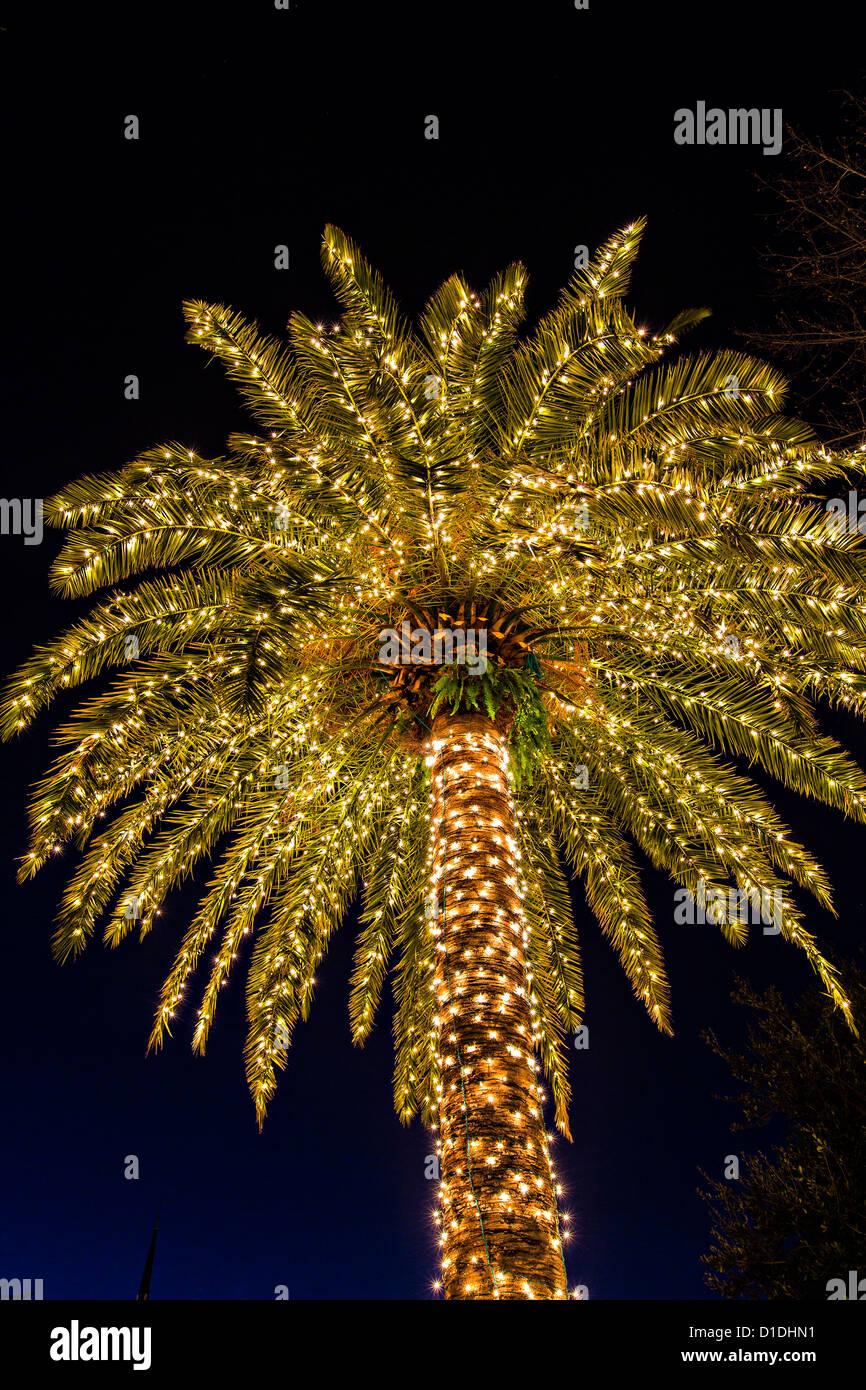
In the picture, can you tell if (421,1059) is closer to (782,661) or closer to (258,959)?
(258,959)

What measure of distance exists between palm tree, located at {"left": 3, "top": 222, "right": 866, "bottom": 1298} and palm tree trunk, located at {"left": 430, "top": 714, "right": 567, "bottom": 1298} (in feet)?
0.09

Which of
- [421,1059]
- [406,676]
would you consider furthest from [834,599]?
[421,1059]

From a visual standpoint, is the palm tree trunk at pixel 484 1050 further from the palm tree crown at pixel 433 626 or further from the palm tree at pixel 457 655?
the palm tree crown at pixel 433 626

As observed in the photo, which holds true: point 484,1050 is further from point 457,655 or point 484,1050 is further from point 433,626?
point 433,626

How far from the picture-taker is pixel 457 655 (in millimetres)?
6246

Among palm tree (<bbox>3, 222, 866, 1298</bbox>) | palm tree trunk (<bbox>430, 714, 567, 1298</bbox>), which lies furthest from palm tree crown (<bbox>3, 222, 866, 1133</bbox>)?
palm tree trunk (<bbox>430, 714, 567, 1298</bbox>)

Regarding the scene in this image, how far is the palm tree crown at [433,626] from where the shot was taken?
227 inches

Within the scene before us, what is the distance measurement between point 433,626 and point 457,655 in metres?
0.36

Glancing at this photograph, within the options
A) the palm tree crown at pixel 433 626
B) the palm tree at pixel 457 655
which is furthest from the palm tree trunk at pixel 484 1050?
the palm tree crown at pixel 433 626

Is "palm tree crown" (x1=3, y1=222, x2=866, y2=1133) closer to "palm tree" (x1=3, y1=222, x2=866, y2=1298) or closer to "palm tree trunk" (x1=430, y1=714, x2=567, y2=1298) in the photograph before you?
"palm tree" (x1=3, y1=222, x2=866, y2=1298)

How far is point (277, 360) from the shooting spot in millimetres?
6492

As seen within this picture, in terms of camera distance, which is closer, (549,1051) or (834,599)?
(834,599)

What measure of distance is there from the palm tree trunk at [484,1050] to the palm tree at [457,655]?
0.03m

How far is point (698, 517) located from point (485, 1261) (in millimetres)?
4653
